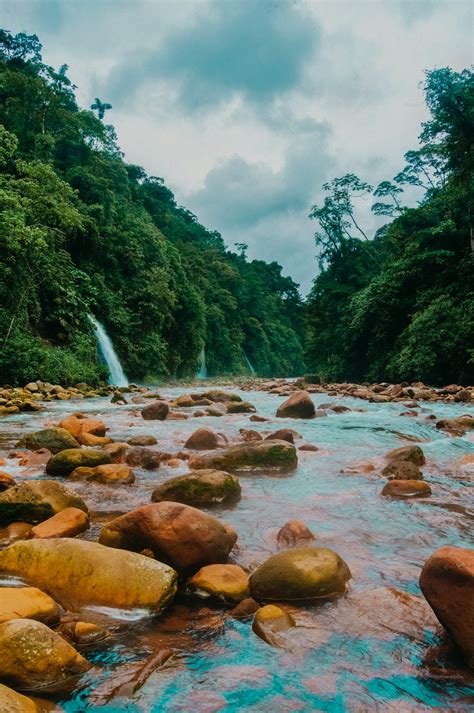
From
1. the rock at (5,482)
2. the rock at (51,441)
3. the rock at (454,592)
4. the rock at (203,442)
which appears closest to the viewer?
the rock at (454,592)

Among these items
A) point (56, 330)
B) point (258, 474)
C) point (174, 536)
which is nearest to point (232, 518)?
point (174, 536)

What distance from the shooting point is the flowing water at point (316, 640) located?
168 cm

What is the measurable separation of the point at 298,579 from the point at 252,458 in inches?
119

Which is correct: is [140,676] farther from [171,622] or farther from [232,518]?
[232,518]

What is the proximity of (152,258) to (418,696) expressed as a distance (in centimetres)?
3002

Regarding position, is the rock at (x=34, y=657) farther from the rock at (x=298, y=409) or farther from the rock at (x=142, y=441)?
the rock at (x=298, y=409)

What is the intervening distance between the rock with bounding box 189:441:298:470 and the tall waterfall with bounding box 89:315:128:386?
16926 millimetres

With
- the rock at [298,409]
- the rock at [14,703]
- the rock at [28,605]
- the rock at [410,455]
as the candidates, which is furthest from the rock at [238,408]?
the rock at [14,703]

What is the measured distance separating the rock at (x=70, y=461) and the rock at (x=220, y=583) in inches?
109

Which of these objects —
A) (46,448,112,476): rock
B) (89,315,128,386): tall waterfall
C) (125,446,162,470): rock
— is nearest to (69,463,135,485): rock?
(46,448,112,476): rock

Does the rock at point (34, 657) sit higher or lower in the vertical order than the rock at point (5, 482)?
lower

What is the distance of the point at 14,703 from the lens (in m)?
1.44

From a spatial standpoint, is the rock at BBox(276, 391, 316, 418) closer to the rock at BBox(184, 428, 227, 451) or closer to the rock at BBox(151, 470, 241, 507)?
the rock at BBox(184, 428, 227, 451)

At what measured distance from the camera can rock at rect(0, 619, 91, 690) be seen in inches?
65.2
